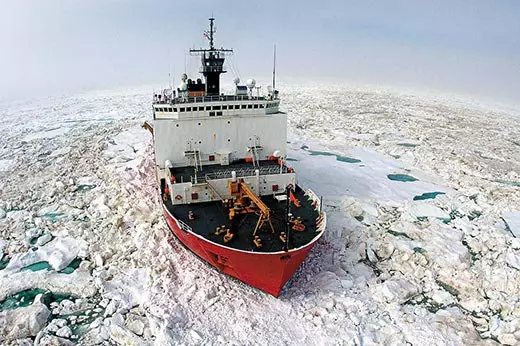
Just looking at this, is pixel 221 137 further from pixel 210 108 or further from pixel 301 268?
pixel 301 268

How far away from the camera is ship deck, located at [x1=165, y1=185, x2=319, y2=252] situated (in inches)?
289

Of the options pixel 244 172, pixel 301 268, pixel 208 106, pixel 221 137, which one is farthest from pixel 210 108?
pixel 301 268

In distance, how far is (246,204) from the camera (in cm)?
877

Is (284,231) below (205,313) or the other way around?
the other way around

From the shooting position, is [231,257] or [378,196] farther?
[378,196]

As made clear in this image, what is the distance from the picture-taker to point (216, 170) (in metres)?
10.1

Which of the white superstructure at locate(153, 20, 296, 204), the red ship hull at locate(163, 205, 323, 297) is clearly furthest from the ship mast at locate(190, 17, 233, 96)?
the red ship hull at locate(163, 205, 323, 297)

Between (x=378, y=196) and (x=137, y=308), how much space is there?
8.02 metres

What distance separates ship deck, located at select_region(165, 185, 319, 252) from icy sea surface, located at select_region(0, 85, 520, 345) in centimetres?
80

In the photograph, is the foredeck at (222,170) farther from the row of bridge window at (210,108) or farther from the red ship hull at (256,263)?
the red ship hull at (256,263)

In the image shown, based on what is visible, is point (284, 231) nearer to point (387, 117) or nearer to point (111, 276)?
point (111, 276)

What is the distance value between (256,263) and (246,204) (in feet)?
6.63

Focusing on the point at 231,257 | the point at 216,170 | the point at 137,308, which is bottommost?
the point at 137,308

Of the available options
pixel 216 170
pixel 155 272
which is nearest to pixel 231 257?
pixel 155 272
